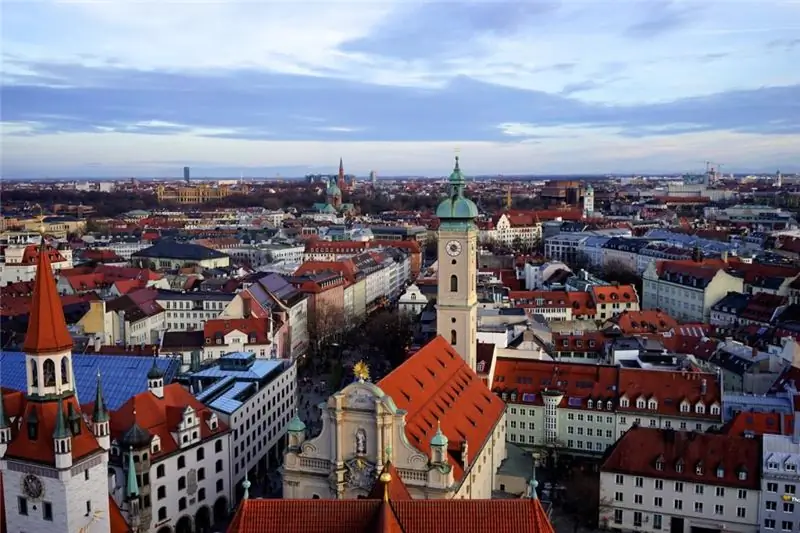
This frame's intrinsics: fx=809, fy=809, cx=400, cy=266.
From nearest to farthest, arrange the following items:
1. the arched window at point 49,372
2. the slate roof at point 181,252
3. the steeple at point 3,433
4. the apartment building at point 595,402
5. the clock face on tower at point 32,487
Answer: the arched window at point 49,372 → the clock face on tower at point 32,487 → the steeple at point 3,433 → the apartment building at point 595,402 → the slate roof at point 181,252

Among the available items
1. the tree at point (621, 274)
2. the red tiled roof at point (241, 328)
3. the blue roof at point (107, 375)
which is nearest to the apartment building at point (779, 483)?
the blue roof at point (107, 375)

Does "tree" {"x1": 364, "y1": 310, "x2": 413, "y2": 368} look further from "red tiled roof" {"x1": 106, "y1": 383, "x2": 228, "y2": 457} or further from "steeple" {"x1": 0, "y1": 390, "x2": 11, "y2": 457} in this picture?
"steeple" {"x1": 0, "y1": 390, "x2": 11, "y2": 457}

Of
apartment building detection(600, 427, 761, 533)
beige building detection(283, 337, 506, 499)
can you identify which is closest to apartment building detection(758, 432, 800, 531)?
apartment building detection(600, 427, 761, 533)

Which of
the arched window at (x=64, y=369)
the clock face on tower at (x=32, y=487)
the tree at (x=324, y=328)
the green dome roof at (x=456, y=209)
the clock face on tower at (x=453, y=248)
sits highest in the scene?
the green dome roof at (x=456, y=209)

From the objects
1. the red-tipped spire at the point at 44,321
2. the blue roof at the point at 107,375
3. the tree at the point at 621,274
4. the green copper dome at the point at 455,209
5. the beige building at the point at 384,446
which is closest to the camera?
the red-tipped spire at the point at 44,321

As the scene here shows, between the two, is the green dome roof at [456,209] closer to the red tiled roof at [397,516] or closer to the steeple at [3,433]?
the red tiled roof at [397,516]
